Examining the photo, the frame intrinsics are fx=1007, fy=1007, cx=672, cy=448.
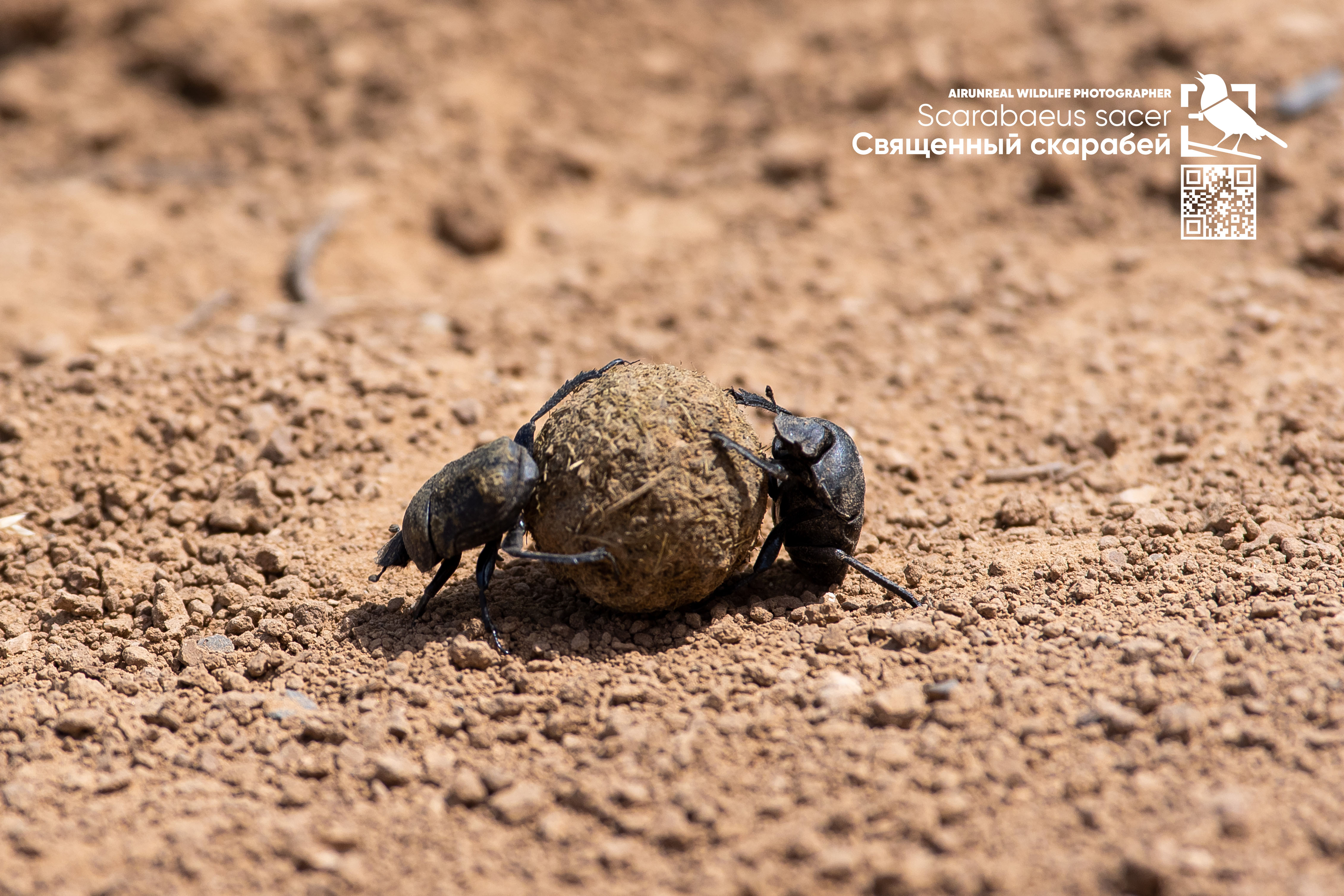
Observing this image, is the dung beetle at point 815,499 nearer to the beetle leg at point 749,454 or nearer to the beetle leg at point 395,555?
the beetle leg at point 749,454

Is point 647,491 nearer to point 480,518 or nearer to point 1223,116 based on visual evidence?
point 480,518

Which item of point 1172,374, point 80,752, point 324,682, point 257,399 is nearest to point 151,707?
point 80,752

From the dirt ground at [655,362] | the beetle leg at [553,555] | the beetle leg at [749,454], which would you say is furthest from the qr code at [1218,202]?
the beetle leg at [553,555]

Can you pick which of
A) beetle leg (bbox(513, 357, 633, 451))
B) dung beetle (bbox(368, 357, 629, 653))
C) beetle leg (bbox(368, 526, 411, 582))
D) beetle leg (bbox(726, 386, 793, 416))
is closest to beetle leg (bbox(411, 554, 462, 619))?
dung beetle (bbox(368, 357, 629, 653))

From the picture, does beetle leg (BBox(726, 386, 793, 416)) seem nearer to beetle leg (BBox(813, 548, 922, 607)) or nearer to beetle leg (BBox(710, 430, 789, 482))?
beetle leg (BBox(710, 430, 789, 482))

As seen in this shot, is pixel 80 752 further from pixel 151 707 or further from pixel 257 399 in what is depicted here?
pixel 257 399

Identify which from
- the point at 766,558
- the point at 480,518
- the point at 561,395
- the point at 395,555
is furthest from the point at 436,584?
the point at 766,558
